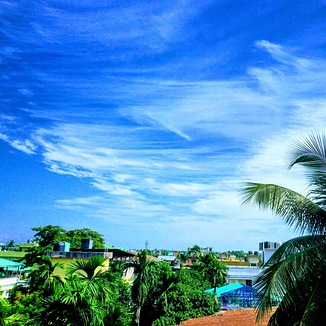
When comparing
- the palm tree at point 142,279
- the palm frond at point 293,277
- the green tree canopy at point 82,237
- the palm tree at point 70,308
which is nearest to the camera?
the palm frond at point 293,277

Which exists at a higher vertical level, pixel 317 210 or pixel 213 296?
pixel 317 210

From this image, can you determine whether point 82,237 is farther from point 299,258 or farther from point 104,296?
point 299,258

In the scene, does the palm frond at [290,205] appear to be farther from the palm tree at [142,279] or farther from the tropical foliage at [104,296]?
the palm tree at [142,279]

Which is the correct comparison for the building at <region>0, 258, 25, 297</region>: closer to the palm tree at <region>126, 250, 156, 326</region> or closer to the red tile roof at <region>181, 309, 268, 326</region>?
the palm tree at <region>126, 250, 156, 326</region>

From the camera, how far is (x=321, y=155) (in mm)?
7891

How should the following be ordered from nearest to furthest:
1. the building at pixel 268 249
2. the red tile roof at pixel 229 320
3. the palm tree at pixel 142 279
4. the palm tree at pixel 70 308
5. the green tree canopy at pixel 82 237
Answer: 1. the palm tree at pixel 70 308
2. the red tile roof at pixel 229 320
3. the palm tree at pixel 142 279
4. the building at pixel 268 249
5. the green tree canopy at pixel 82 237

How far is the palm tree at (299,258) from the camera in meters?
6.88

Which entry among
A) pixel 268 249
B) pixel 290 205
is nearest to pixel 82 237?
pixel 268 249

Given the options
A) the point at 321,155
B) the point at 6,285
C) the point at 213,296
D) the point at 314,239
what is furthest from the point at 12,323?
the point at 6,285

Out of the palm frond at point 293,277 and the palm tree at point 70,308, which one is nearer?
the palm frond at point 293,277

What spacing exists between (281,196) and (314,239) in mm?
1122

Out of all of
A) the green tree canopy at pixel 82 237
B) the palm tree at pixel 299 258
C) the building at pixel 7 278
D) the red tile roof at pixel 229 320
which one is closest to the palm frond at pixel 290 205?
the palm tree at pixel 299 258

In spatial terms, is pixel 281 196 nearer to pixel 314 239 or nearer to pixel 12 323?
pixel 314 239

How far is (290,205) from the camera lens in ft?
26.9
